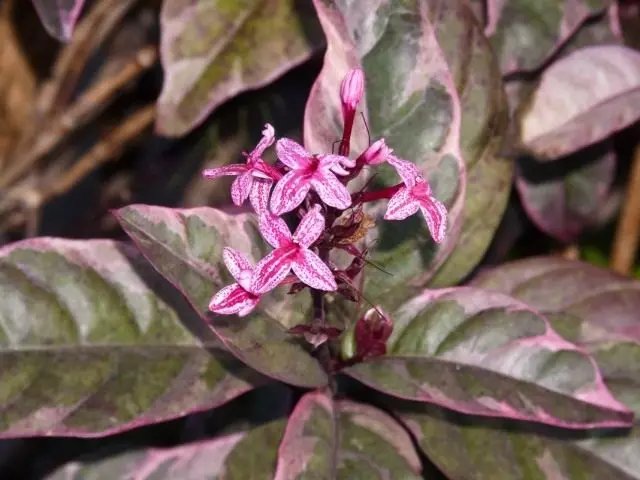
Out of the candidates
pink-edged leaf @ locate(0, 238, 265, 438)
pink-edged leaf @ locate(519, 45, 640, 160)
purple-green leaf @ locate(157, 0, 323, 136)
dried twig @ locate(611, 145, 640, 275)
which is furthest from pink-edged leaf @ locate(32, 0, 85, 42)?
dried twig @ locate(611, 145, 640, 275)

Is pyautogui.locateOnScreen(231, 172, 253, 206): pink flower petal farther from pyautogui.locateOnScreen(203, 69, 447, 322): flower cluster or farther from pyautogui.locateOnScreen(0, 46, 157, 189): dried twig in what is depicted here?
pyautogui.locateOnScreen(0, 46, 157, 189): dried twig

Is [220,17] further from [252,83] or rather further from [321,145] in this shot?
[321,145]

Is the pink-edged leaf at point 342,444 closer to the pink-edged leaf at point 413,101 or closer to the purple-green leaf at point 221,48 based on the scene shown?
the pink-edged leaf at point 413,101

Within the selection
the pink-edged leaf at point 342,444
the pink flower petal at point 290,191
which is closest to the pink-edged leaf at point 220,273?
the pink-edged leaf at point 342,444

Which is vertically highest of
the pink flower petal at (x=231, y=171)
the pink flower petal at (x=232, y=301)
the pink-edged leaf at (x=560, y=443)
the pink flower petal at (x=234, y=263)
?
the pink flower petal at (x=231, y=171)

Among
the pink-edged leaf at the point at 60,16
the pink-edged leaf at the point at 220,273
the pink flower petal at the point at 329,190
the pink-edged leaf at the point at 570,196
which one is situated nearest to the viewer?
the pink flower petal at the point at 329,190

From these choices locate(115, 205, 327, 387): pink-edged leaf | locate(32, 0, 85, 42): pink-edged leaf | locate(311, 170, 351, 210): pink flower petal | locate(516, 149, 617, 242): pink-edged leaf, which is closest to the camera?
locate(311, 170, 351, 210): pink flower petal
